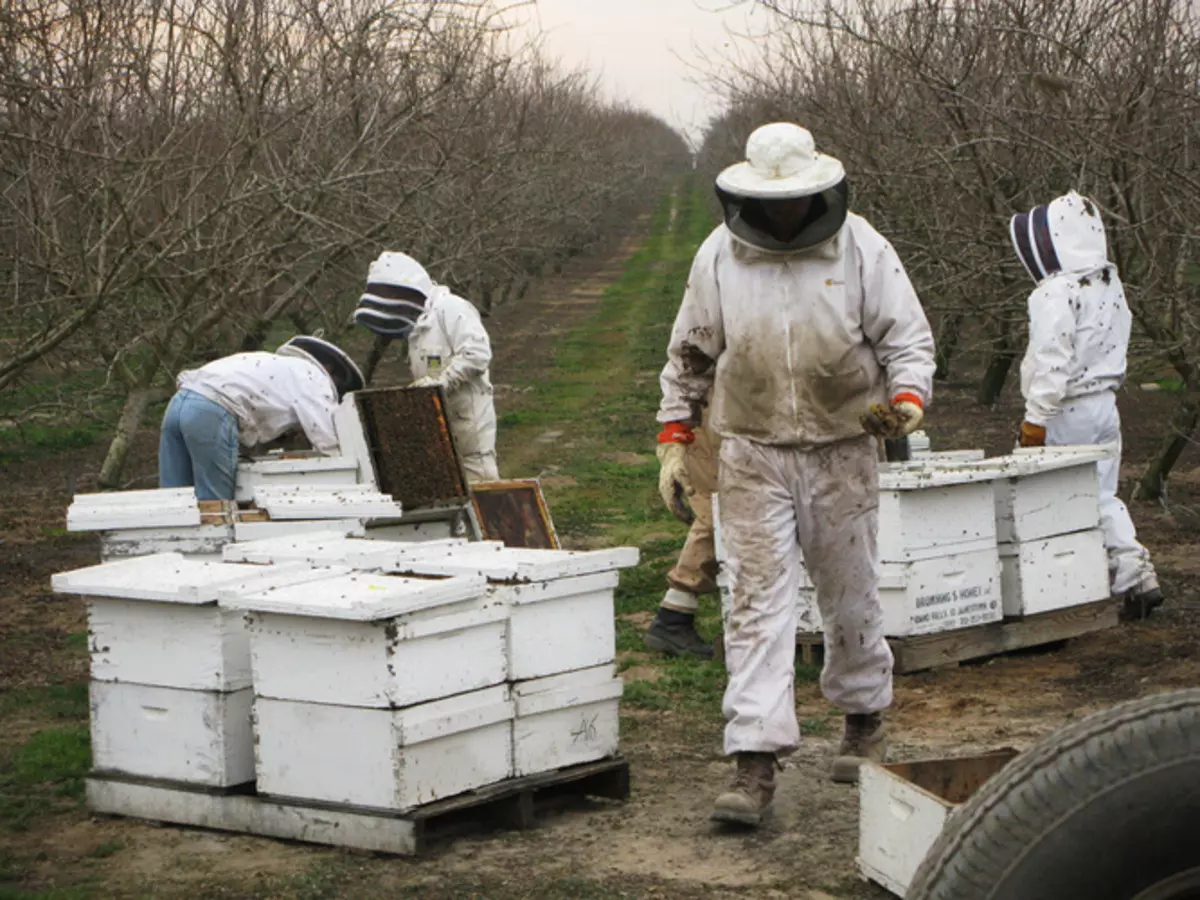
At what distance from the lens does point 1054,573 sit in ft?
25.1

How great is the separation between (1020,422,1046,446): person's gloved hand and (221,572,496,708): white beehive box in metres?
3.85

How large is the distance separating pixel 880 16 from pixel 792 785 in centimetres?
1021

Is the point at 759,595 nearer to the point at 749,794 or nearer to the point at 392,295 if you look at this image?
the point at 749,794

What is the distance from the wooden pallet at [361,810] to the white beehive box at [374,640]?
1.11ft

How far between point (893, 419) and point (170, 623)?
7.80ft

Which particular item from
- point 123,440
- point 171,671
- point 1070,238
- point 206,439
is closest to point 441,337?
point 206,439

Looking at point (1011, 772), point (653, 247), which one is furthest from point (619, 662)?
point (653, 247)

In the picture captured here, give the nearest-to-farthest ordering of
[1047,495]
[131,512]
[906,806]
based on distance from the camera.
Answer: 1. [906,806]
2. [131,512]
3. [1047,495]

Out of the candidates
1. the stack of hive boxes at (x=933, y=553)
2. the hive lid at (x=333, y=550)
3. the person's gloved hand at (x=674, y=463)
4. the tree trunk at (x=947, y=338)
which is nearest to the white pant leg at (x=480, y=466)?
the stack of hive boxes at (x=933, y=553)

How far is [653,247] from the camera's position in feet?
183

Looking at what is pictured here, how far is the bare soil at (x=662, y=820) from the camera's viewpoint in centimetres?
478

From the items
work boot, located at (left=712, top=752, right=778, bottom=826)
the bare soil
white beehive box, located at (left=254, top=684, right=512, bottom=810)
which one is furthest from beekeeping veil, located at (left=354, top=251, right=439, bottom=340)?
work boot, located at (left=712, top=752, right=778, bottom=826)

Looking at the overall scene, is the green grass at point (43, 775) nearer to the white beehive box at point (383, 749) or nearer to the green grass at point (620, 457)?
the white beehive box at point (383, 749)

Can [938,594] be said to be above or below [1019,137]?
below
